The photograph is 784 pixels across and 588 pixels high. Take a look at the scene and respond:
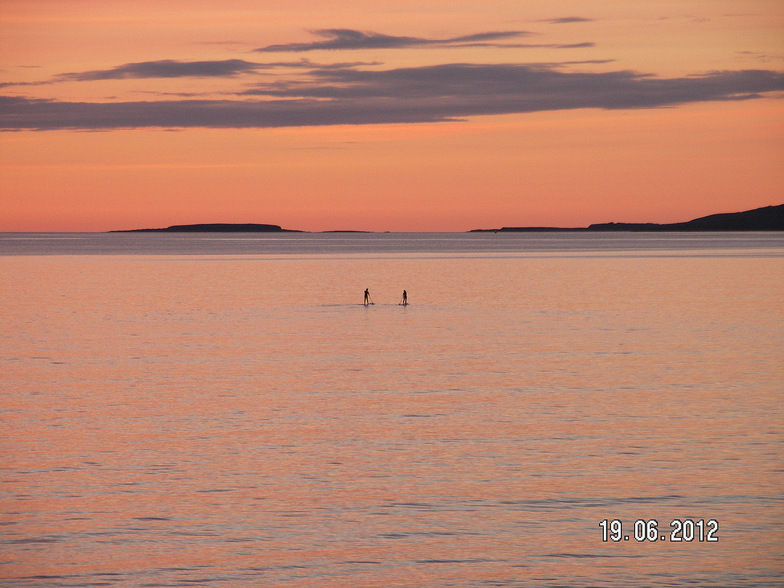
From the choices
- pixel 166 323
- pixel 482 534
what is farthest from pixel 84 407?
pixel 166 323

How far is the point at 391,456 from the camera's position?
25.3 metres

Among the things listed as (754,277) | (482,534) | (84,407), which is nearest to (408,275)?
(754,277)

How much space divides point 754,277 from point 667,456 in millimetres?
88986

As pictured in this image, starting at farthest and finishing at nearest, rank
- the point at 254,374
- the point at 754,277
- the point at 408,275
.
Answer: the point at 408,275, the point at 754,277, the point at 254,374

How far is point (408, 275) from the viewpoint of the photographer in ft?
410

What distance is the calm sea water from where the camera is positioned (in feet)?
59.4

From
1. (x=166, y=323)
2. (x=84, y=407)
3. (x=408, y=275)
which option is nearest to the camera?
(x=84, y=407)

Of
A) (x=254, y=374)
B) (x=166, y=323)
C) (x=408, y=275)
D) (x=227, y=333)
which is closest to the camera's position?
(x=254, y=374)

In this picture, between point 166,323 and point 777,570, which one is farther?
point 166,323

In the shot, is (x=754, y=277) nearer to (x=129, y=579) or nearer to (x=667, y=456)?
(x=667, y=456)

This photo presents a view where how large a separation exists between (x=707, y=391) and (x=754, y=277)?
3091 inches

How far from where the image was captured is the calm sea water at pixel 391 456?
18.1 metres

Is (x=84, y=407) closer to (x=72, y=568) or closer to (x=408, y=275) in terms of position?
(x=72, y=568)

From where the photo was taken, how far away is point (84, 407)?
3203 centimetres
